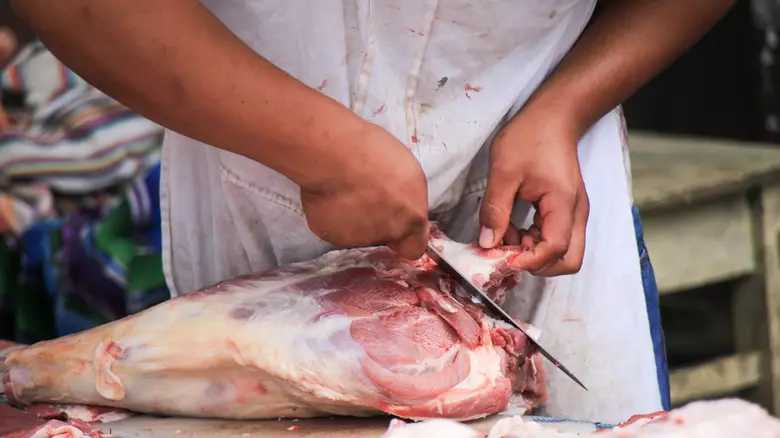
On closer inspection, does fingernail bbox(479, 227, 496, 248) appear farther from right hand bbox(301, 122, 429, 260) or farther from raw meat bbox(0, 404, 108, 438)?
raw meat bbox(0, 404, 108, 438)

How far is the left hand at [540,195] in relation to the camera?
1.42 meters

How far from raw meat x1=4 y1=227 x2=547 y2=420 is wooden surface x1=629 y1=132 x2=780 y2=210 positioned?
143 centimetres

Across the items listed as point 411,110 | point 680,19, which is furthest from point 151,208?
point 680,19

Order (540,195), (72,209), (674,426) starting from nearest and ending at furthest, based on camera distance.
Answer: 1. (674,426)
2. (540,195)
3. (72,209)

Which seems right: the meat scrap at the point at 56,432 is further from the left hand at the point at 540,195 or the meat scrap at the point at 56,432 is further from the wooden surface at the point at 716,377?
the wooden surface at the point at 716,377

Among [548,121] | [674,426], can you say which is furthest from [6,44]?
[674,426]

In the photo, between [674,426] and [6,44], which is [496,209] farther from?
[6,44]

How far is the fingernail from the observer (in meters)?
1.43

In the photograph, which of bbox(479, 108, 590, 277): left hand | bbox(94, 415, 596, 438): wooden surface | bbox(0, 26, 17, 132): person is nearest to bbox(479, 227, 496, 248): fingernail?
bbox(479, 108, 590, 277): left hand

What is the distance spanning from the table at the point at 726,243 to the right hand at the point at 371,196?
165 cm

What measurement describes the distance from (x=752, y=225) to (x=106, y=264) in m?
1.90

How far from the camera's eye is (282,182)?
1514mm

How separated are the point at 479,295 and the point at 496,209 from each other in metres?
0.13

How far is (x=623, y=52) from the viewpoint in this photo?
1559mm
